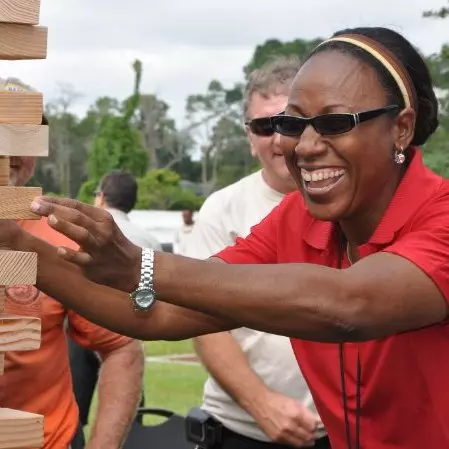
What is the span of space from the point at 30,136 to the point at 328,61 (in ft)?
3.08

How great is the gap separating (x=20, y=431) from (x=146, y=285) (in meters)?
0.49

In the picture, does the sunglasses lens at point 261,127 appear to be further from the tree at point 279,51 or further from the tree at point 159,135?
the tree at point 159,135

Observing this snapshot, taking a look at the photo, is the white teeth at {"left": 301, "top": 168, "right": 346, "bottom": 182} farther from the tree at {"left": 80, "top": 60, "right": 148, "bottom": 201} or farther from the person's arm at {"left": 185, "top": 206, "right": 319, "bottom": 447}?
the tree at {"left": 80, "top": 60, "right": 148, "bottom": 201}

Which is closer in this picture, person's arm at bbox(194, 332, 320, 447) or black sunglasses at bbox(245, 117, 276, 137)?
person's arm at bbox(194, 332, 320, 447)

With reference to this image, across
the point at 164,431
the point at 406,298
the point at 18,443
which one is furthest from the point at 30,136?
the point at 164,431

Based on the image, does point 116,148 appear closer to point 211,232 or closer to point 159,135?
point 159,135

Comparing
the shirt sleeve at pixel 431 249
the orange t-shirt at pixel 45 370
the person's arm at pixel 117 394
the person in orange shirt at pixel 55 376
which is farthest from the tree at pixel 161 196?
the shirt sleeve at pixel 431 249

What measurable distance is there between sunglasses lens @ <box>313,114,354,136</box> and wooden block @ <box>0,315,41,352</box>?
0.91 meters

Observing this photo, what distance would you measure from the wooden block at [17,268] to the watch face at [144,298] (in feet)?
0.86

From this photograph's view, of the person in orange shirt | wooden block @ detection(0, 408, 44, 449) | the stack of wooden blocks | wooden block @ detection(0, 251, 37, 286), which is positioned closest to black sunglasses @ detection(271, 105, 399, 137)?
the stack of wooden blocks

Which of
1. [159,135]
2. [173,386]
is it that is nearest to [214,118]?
[159,135]

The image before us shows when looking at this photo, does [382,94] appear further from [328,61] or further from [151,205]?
[151,205]

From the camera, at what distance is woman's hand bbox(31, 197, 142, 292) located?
266cm

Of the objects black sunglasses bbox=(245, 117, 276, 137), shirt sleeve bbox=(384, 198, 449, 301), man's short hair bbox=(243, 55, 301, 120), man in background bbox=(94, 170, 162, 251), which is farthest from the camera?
man in background bbox=(94, 170, 162, 251)
